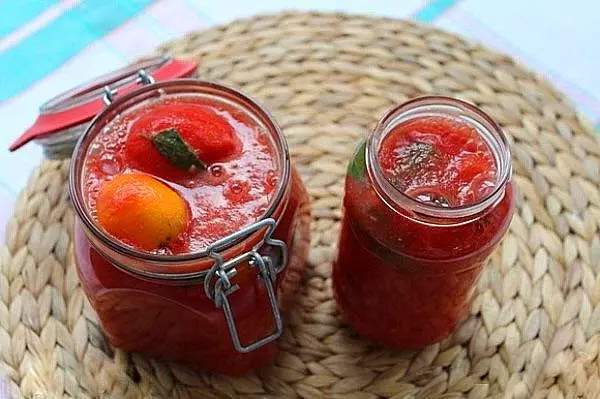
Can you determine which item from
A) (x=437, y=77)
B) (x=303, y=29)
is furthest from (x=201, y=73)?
(x=437, y=77)

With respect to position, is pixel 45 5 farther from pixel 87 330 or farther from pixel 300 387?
pixel 300 387

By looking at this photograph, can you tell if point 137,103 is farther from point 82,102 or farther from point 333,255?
point 333,255

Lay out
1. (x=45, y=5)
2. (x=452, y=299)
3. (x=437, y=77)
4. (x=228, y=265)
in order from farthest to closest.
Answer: (x=45, y=5) → (x=437, y=77) → (x=452, y=299) → (x=228, y=265)

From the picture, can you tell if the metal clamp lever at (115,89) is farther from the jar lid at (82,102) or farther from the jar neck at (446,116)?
the jar neck at (446,116)

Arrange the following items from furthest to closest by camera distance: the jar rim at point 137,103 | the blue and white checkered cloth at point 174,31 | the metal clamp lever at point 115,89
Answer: the blue and white checkered cloth at point 174,31 → the metal clamp lever at point 115,89 → the jar rim at point 137,103

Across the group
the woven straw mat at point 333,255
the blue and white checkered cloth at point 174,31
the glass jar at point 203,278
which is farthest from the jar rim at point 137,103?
the blue and white checkered cloth at point 174,31

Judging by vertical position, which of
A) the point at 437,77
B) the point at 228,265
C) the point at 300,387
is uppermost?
the point at 228,265

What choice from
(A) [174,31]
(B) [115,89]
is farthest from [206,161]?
(A) [174,31]
